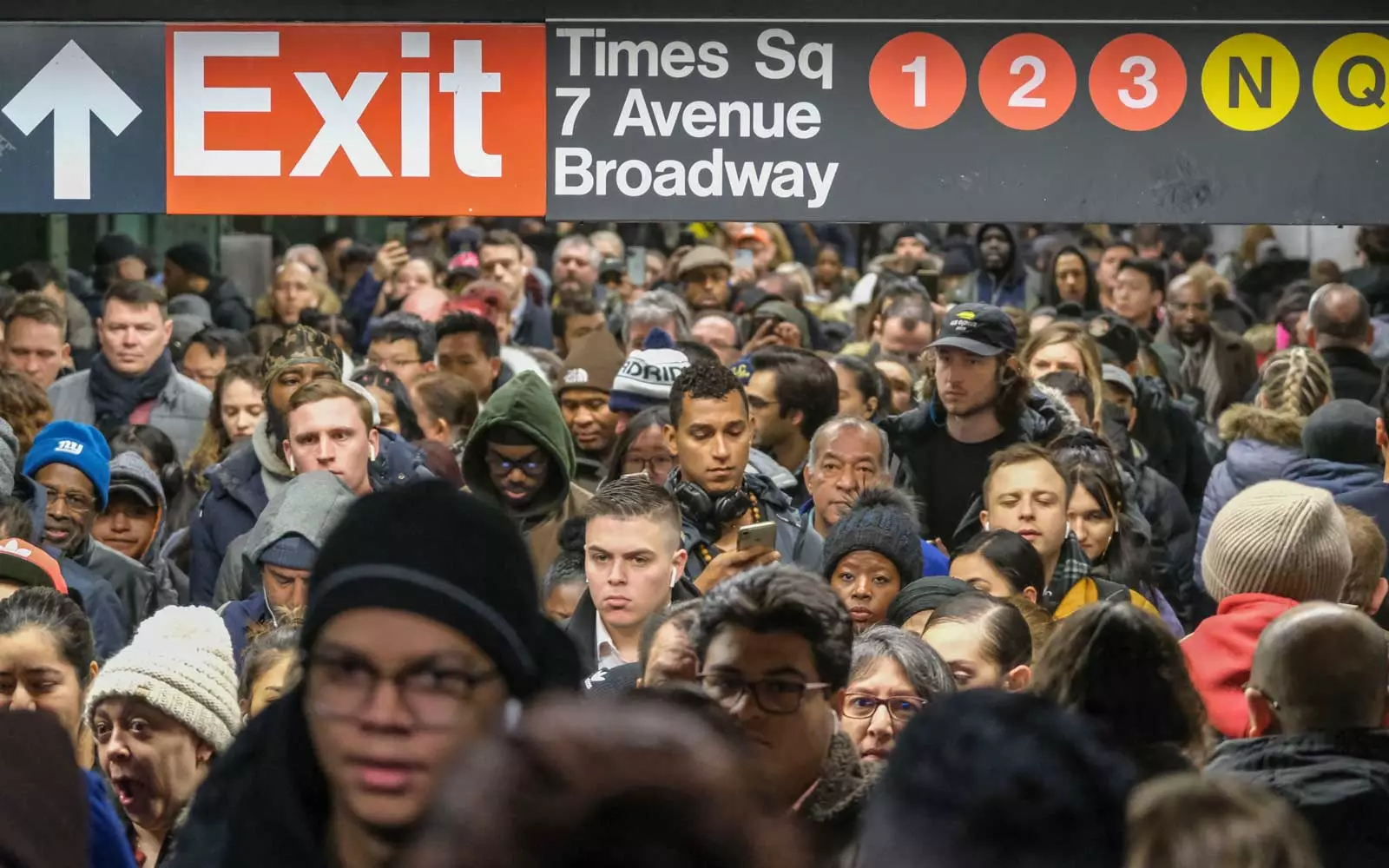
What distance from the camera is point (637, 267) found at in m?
18.2

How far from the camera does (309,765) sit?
2514mm

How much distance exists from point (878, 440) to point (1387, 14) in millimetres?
2363

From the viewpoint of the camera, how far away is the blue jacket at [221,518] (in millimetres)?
7539

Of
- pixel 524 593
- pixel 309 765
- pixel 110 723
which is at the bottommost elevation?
pixel 110 723

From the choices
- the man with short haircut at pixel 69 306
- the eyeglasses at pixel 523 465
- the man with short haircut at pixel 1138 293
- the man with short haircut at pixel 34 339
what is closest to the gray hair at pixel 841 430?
the eyeglasses at pixel 523 465

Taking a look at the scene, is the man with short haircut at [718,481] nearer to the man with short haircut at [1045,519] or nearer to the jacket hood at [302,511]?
the man with short haircut at [1045,519]

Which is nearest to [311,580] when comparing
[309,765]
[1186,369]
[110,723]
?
[309,765]

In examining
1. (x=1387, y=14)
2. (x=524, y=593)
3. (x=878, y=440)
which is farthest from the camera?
(x=878, y=440)

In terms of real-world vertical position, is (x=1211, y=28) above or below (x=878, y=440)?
above

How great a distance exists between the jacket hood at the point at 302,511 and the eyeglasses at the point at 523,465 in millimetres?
760

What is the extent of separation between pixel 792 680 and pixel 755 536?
2.65m

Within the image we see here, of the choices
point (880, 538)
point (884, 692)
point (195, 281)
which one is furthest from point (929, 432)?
point (195, 281)

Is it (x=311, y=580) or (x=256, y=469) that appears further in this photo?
(x=256, y=469)

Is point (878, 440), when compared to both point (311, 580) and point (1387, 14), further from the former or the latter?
point (311, 580)
